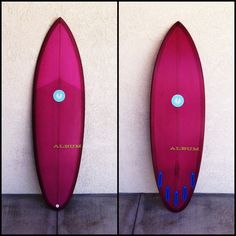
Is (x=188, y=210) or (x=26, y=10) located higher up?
(x=26, y=10)

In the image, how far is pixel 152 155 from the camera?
6.98 ft

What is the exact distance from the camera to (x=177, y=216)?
2109 mm

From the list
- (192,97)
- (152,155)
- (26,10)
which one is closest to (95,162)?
(152,155)

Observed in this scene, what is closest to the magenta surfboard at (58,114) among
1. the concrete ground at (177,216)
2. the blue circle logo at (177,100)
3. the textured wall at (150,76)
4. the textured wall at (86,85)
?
the textured wall at (86,85)

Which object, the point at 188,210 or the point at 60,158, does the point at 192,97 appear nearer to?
the point at 188,210

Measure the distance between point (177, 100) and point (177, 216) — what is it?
30.5 inches

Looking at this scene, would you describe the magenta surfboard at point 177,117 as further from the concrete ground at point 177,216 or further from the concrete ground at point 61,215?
the concrete ground at point 61,215

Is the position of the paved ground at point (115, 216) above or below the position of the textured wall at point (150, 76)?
below

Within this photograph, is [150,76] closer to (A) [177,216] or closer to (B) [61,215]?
(A) [177,216]

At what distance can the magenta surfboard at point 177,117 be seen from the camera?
2.08m

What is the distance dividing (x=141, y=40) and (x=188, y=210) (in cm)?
119

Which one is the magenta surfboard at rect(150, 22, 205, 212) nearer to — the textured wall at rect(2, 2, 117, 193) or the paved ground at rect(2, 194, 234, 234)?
the paved ground at rect(2, 194, 234, 234)

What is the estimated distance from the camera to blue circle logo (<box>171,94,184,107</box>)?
2.09 metres

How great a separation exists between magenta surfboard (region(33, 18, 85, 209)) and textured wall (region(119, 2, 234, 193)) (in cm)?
31
